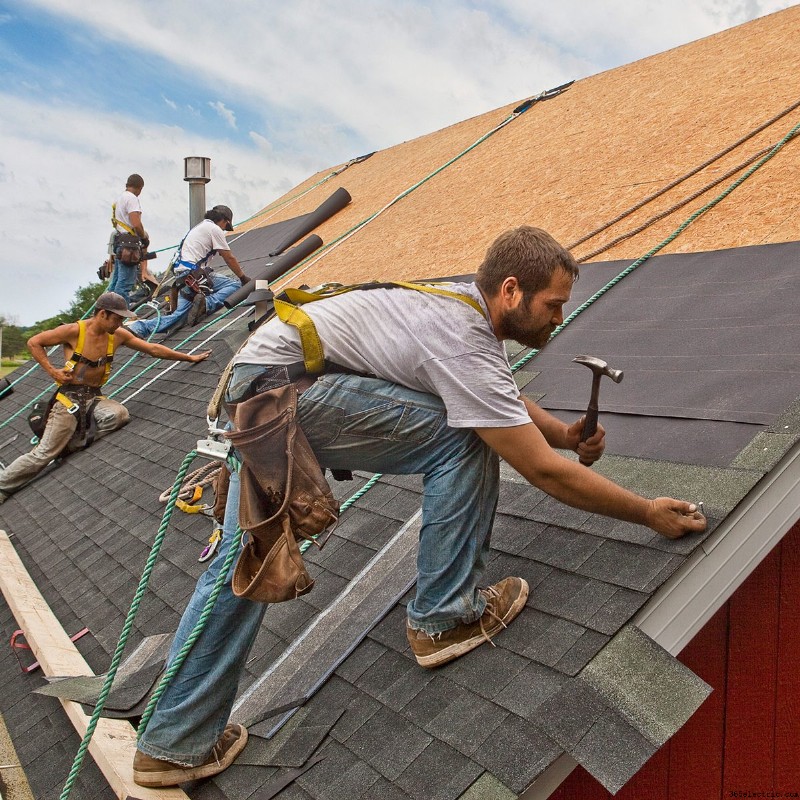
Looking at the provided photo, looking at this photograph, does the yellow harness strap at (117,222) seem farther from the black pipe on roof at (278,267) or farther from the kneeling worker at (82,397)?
the kneeling worker at (82,397)

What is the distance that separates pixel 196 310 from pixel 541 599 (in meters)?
6.16

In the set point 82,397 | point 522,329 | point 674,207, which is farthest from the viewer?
point 82,397

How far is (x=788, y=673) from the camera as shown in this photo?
9.86 feet

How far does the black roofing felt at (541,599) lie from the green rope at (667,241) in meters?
0.05

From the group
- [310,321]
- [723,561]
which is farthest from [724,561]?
[310,321]

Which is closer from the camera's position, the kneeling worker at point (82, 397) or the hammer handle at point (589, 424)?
the hammer handle at point (589, 424)

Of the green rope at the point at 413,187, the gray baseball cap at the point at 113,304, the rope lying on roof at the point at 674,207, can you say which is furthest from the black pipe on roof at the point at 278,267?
the rope lying on roof at the point at 674,207

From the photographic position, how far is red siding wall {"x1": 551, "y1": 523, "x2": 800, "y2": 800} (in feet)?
9.36

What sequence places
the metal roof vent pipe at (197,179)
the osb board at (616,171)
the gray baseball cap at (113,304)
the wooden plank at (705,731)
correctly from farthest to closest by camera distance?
the metal roof vent pipe at (197,179), the gray baseball cap at (113,304), the osb board at (616,171), the wooden plank at (705,731)

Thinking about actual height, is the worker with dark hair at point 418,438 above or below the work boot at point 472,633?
above

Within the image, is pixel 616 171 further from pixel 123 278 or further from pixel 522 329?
pixel 123 278

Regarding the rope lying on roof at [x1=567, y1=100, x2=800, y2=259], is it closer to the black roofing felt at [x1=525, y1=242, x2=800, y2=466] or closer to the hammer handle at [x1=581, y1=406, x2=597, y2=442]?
the black roofing felt at [x1=525, y1=242, x2=800, y2=466]

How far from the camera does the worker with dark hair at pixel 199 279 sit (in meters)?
7.81

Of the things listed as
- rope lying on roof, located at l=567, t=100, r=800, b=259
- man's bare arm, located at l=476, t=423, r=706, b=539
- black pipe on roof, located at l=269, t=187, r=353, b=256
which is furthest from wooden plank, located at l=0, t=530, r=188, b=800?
black pipe on roof, located at l=269, t=187, r=353, b=256
